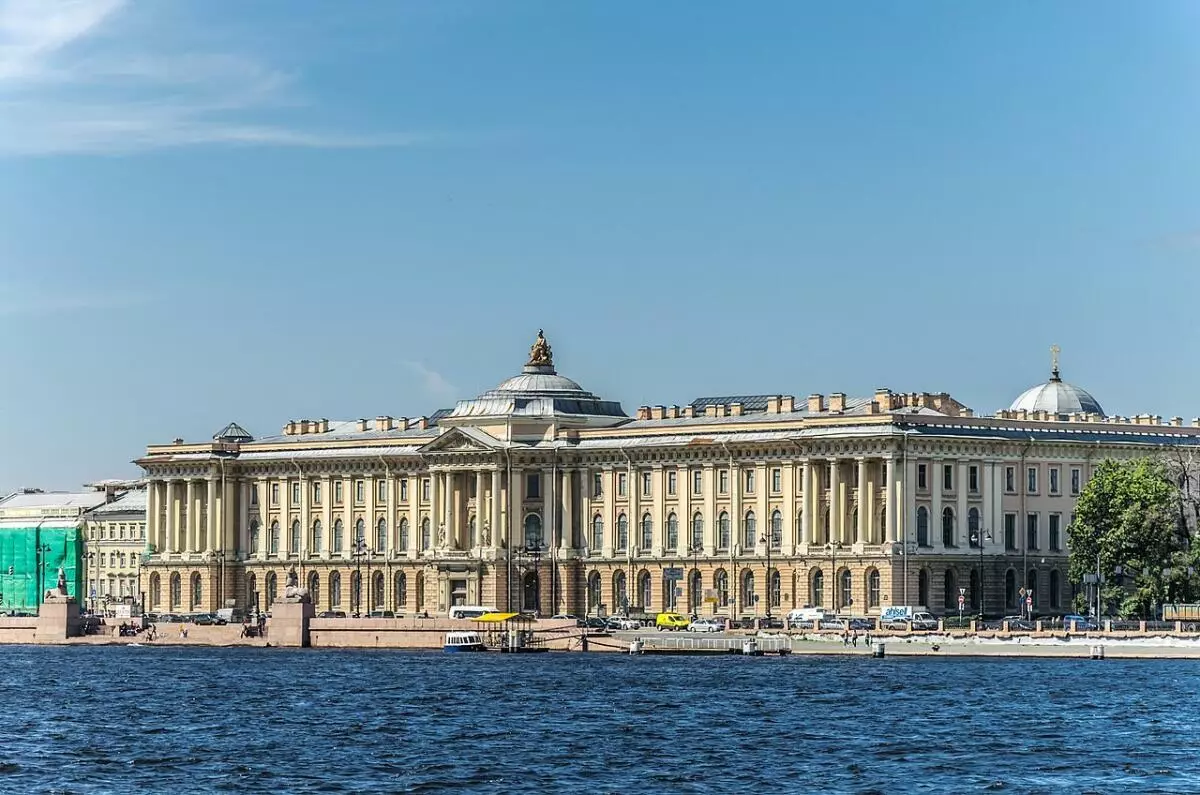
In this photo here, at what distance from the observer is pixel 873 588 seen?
449 feet

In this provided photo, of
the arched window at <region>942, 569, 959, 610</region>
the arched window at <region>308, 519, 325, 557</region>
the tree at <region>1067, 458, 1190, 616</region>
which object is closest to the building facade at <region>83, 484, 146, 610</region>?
the arched window at <region>308, 519, 325, 557</region>

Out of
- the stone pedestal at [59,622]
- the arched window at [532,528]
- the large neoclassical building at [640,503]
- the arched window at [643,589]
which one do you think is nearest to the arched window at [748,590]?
the large neoclassical building at [640,503]

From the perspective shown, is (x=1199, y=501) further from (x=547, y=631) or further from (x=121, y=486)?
(x=121, y=486)

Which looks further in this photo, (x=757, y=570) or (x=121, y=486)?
(x=121, y=486)

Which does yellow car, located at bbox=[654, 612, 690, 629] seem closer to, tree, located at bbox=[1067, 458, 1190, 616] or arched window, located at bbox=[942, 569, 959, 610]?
arched window, located at bbox=[942, 569, 959, 610]

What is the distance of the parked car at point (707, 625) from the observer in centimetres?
12988

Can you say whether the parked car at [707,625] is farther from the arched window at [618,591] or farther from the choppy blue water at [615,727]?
the arched window at [618,591]

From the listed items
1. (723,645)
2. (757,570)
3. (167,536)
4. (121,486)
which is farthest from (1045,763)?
(121,486)

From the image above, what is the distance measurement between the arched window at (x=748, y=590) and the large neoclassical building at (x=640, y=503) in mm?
91

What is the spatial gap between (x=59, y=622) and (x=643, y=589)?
27.6 m

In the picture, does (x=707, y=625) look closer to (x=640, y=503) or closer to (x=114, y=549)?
(x=640, y=503)

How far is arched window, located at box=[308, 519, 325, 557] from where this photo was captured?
162375 mm

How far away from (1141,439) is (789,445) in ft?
54.3

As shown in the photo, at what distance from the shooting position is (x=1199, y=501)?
416 ft
